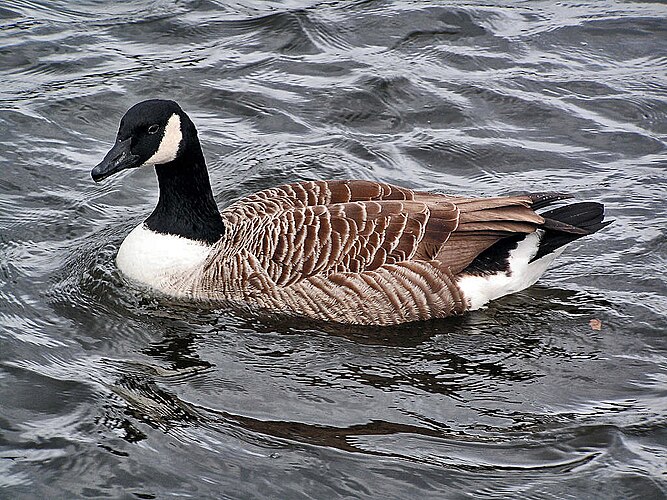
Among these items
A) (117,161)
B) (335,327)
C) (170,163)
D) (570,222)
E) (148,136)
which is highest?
(148,136)

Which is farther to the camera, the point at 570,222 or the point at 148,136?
the point at 570,222

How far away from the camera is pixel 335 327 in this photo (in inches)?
340

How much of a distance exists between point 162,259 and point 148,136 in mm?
1049

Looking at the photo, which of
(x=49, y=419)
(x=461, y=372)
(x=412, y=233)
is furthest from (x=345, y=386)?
(x=49, y=419)

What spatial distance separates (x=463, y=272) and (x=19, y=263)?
3.79 m

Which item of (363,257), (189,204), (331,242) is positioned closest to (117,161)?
(189,204)

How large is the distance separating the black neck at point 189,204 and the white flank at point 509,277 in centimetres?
215

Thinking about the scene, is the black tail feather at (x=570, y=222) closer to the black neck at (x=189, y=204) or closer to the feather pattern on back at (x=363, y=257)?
the feather pattern on back at (x=363, y=257)

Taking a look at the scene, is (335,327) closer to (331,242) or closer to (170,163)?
(331,242)

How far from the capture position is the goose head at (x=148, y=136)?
859cm

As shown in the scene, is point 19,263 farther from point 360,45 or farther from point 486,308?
point 360,45

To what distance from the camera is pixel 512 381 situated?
7.91 m

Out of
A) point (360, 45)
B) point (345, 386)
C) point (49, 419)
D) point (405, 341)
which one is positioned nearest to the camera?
point (49, 419)

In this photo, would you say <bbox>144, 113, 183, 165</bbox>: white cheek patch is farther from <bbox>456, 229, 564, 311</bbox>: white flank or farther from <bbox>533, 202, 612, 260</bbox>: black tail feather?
<bbox>533, 202, 612, 260</bbox>: black tail feather
